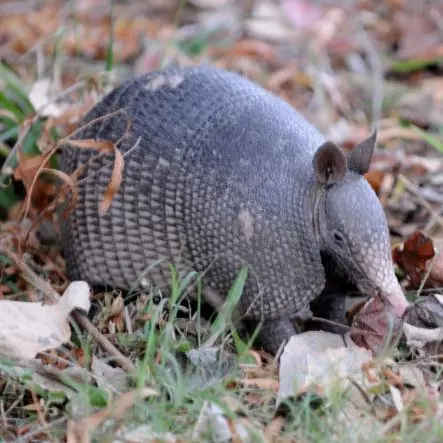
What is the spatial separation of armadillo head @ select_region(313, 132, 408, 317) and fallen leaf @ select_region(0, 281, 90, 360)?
121cm

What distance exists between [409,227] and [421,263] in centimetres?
93

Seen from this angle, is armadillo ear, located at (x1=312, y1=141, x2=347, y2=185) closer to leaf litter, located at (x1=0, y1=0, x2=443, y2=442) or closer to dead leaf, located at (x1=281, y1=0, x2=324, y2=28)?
leaf litter, located at (x1=0, y1=0, x2=443, y2=442)

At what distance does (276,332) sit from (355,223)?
31.9 inches

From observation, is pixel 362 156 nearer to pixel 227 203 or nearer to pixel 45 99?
pixel 227 203

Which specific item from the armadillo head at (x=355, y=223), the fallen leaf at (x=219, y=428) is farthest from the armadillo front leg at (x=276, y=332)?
the fallen leaf at (x=219, y=428)

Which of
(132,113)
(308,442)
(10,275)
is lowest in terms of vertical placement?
(10,275)

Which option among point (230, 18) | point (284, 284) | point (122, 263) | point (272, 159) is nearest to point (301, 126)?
point (272, 159)

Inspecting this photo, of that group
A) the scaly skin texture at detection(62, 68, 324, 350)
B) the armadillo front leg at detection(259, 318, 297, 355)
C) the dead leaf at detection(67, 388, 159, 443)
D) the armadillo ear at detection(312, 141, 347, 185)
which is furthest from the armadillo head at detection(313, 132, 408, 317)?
the dead leaf at detection(67, 388, 159, 443)

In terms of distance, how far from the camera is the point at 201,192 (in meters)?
4.61

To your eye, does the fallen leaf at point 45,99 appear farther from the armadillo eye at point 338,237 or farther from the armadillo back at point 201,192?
the armadillo eye at point 338,237

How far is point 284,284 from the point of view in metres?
4.49

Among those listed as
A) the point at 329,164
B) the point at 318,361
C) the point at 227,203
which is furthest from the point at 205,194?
the point at 318,361

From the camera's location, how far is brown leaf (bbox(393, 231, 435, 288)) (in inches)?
199

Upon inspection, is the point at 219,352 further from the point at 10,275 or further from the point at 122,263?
the point at 10,275
